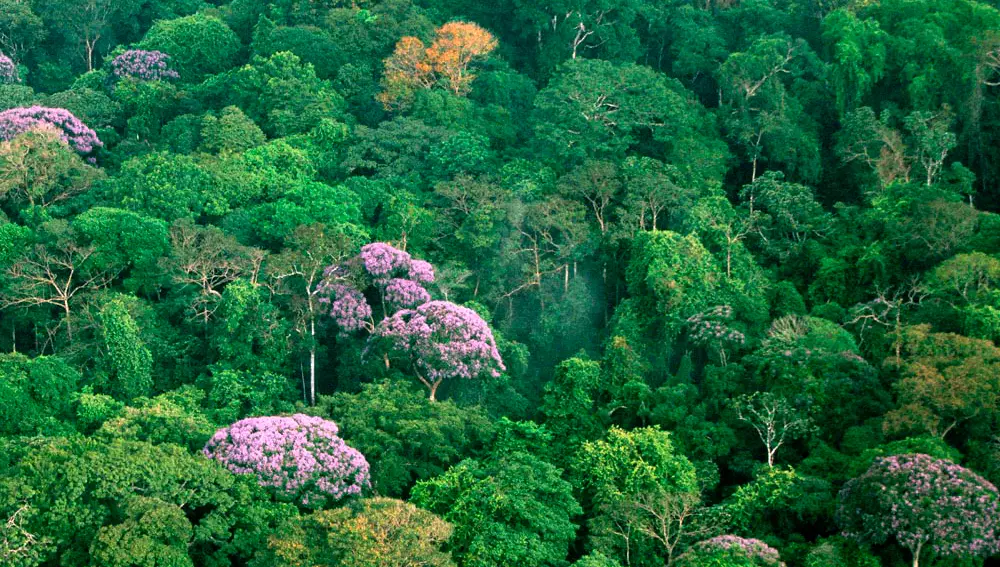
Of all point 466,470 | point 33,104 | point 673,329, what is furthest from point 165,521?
point 33,104

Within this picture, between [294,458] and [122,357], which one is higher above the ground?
[122,357]

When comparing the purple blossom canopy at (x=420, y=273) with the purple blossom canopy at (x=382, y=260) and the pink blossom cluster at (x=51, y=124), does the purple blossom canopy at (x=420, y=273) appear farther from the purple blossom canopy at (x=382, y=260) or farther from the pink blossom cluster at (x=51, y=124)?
the pink blossom cluster at (x=51, y=124)

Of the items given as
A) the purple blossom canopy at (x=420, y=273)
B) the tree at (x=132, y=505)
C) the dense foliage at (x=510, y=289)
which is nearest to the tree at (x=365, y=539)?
the dense foliage at (x=510, y=289)

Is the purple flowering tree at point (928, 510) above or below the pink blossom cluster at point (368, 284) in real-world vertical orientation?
below

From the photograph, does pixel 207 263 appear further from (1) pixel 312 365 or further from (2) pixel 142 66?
(2) pixel 142 66

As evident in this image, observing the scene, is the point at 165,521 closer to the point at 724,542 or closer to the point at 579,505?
the point at 579,505

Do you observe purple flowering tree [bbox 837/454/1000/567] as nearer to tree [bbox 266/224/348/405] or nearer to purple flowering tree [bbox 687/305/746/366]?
purple flowering tree [bbox 687/305/746/366]

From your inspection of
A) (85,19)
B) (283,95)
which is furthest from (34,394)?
(85,19)
